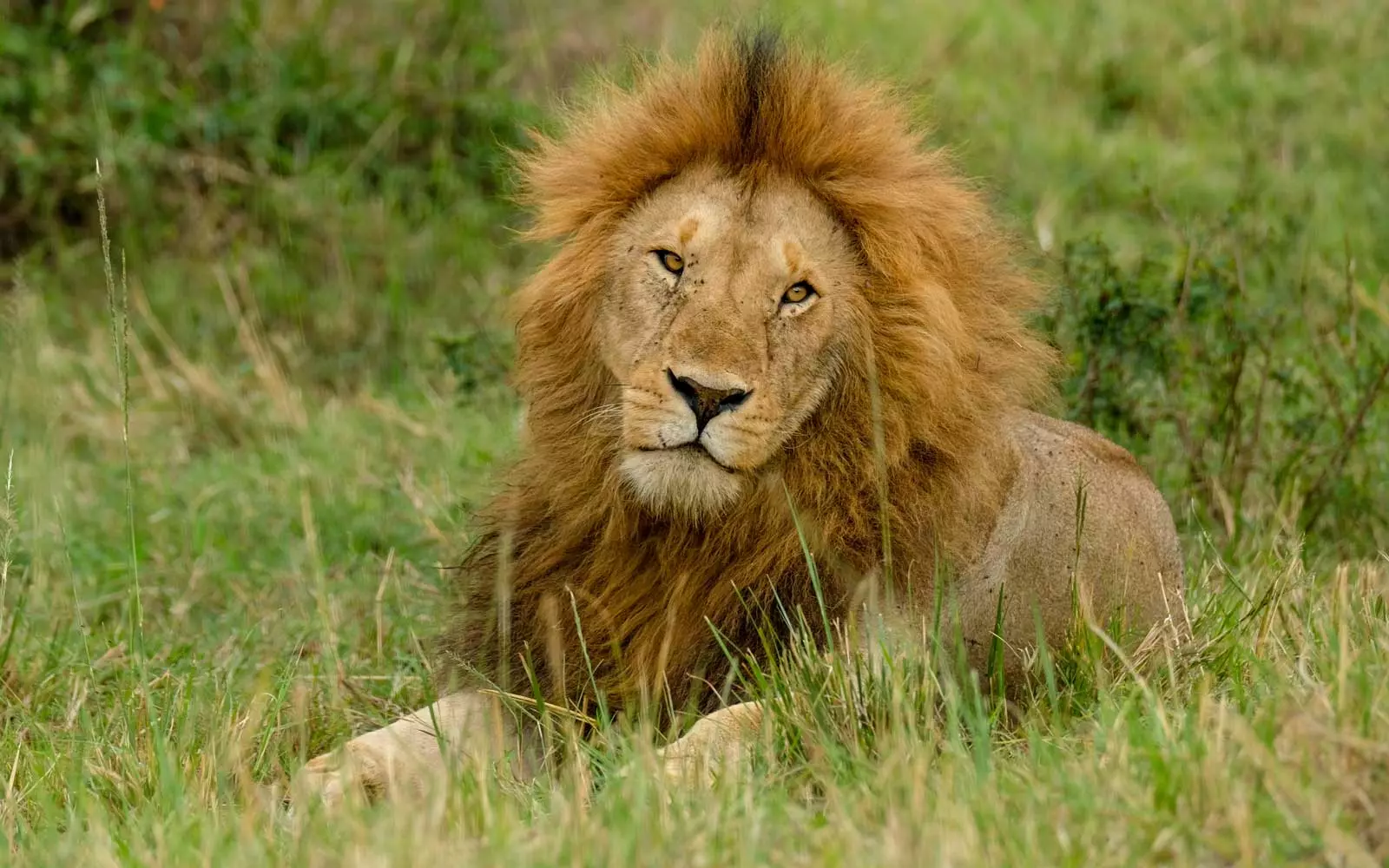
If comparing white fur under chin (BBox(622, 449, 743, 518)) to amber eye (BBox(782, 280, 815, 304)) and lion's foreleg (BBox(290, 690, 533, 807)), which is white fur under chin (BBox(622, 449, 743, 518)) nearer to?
amber eye (BBox(782, 280, 815, 304))

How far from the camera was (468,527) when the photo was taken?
438 cm

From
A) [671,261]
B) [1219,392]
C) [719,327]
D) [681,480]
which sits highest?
[671,261]

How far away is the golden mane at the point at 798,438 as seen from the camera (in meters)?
3.66

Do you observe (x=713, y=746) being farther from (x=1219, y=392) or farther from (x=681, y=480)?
(x=1219, y=392)

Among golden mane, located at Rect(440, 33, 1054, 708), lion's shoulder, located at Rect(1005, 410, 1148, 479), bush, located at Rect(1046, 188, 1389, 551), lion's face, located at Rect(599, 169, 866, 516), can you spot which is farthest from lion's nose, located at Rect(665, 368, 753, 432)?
bush, located at Rect(1046, 188, 1389, 551)

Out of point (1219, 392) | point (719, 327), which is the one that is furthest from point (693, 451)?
point (1219, 392)

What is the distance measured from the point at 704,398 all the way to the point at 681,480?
16 cm

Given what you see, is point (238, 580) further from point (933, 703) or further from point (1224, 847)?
point (1224, 847)

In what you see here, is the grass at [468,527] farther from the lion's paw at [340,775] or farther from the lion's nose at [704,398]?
the lion's nose at [704,398]

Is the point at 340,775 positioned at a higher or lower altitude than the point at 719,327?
lower

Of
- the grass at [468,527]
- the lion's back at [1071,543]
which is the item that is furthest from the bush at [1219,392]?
the lion's back at [1071,543]

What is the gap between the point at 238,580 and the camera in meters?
5.26

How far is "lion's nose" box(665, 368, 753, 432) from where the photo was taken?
3.38 metres

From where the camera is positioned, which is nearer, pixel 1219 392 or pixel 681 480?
pixel 681 480
